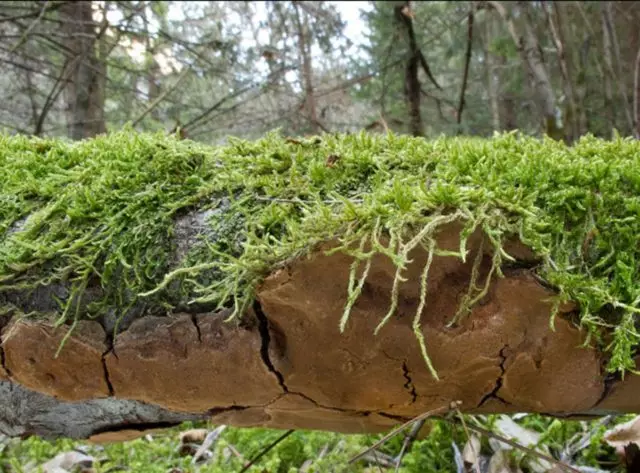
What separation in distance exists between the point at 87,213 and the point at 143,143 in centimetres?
22

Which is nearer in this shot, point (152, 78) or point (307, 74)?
point (152, 78)

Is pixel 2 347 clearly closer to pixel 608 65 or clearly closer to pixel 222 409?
pixel 222 409

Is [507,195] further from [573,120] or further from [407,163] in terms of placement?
[573,120]

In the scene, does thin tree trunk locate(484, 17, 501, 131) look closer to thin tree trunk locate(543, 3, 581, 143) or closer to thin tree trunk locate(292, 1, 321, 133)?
thin tree trunk locate(292, 1, 321, 133)

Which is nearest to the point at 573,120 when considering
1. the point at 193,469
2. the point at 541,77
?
the point at 541,77

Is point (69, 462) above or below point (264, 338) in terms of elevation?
below

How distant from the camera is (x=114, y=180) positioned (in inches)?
48.0

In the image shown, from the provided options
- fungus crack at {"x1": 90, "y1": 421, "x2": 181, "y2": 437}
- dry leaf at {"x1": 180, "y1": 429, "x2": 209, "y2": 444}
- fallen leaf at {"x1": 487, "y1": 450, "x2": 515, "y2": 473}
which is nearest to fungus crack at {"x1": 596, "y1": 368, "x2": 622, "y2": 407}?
fallen leaf at {"x1": 487, "y1": 450, "x2": 515, "y2": 473}

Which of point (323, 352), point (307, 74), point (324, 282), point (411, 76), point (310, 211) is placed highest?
point (307, 74)

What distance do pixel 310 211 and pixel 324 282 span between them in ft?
0.42

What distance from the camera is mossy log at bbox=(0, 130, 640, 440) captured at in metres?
0.98

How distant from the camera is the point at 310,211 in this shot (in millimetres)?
1044

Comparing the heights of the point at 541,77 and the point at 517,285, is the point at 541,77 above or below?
above

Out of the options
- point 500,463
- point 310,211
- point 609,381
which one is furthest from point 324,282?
point 500,463
